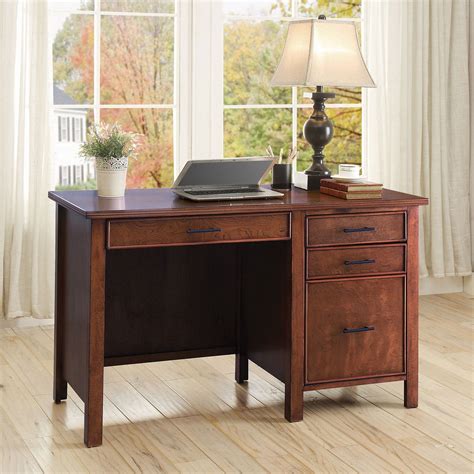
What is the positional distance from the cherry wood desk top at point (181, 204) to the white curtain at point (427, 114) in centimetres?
152

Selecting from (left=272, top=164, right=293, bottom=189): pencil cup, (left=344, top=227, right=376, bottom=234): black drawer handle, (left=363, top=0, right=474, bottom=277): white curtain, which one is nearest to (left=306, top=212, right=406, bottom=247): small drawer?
(left=344, top=227, right=376, bottom=234): black drawer handle

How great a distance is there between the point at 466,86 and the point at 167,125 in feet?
5.18

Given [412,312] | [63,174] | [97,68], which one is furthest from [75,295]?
[97,68]

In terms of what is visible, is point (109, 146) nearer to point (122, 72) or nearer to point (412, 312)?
point (412, 312)

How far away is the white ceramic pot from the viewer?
321 cm

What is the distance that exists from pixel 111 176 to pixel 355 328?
3.20 feet

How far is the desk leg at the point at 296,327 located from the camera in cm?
319

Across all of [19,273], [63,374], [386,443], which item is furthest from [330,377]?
[19,273]

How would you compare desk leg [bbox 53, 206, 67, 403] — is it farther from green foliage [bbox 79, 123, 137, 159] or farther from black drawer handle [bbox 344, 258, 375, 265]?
black drawer handle [bbox 344, 258, 375, 265]

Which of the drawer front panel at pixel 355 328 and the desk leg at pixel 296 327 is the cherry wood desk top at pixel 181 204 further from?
the drawer front panel at pixel 355 328

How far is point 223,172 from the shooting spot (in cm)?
327

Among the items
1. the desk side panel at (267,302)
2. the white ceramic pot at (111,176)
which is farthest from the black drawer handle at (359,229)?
the white ceramic pot at (111,176)

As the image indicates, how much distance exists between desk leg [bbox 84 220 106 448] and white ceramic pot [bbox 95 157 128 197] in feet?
1.00

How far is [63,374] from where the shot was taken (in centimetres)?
342
